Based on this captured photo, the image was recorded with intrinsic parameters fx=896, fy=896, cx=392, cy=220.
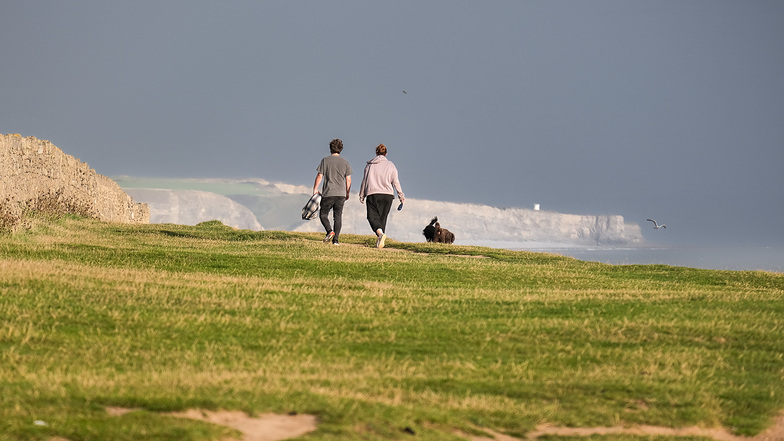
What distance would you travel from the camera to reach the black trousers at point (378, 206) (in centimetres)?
2894

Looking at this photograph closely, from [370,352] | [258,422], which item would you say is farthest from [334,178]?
[258,422]

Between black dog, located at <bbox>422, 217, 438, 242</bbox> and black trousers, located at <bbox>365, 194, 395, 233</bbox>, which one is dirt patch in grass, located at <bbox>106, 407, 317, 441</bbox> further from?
black dog, located at <bbox>422, 217, 438, 242</bbox>

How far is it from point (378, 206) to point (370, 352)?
55.8 ft

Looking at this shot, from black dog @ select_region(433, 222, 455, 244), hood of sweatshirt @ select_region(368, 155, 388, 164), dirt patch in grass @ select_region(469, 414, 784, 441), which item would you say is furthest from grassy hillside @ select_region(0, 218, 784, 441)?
black dog @ select_region(433, 222, 455, 244)

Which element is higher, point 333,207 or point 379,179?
point 379,179

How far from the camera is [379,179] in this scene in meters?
28.8

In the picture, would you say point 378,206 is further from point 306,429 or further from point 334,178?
point 306,429

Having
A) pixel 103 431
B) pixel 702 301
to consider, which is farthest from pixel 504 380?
pixel 702 301

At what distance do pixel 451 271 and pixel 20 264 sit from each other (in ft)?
35.1

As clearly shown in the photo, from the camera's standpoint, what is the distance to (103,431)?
7.59 metres

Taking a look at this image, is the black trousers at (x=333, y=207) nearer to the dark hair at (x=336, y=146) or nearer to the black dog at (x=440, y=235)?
the dark hair at (x=336, y=146)

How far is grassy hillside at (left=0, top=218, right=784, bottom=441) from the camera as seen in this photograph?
8742mm

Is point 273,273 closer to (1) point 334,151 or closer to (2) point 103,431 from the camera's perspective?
(1) point 334,151

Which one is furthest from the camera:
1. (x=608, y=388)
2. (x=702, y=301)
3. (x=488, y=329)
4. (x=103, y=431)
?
(x=702, y=301)
